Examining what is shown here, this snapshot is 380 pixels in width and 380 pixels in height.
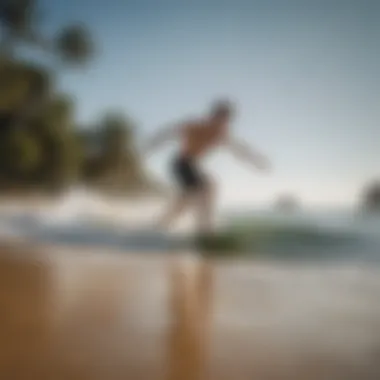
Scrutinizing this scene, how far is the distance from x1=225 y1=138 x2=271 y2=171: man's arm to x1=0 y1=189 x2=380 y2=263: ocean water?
0.08 metres

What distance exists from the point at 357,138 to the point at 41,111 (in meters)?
0.56

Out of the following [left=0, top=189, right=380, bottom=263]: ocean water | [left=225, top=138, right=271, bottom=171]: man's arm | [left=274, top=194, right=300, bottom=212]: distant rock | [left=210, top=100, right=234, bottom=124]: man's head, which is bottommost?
[left=0, top=189, right=380, bottom=263]: ocean water

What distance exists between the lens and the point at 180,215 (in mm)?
1010

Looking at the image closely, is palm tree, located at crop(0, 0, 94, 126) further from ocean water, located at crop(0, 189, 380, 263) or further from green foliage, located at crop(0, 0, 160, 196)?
ocean water, located at crop(0, 189, 380, 263)

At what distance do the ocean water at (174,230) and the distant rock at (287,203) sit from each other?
0.01 meters

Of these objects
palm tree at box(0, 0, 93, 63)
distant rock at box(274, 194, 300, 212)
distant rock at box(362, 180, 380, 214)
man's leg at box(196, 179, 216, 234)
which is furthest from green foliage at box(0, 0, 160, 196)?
distant rock at box(362, 180, 380, 214)

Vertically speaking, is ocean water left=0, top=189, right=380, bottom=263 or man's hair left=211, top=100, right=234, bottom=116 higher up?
man's hair left=211, top=100, right=234, bottom=116

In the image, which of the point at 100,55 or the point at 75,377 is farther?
the point at 100,55

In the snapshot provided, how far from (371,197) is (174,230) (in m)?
0.35

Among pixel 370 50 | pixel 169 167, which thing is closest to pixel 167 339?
pixel 169 167

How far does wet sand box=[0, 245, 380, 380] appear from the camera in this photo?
3.08 ft

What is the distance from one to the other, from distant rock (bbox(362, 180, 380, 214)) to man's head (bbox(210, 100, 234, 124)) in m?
0.27

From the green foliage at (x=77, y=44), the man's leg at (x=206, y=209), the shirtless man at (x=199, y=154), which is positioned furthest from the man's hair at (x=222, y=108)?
the green foliage at (x=77, y=44)

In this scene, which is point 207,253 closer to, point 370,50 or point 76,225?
point 76,225
